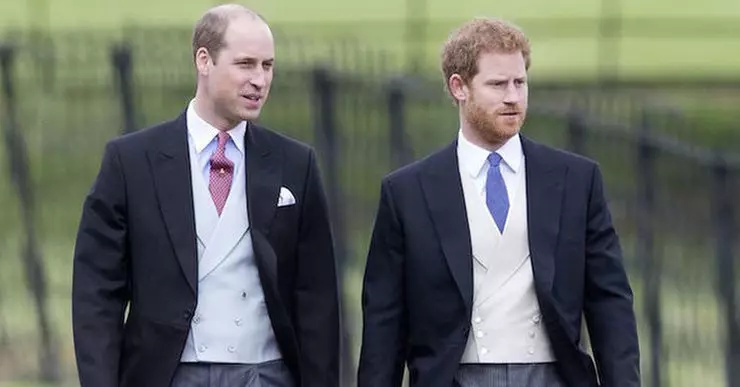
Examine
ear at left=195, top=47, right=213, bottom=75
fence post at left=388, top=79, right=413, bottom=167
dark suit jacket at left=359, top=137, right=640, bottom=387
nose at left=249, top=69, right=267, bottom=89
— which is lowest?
fence post at left=388, top=79, right=413, bottom=167

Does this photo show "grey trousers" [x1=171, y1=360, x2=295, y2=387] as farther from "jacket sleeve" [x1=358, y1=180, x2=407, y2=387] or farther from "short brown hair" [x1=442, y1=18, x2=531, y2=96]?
"short brown hair" [x1=442, y1=18, x2=531, y2=96]

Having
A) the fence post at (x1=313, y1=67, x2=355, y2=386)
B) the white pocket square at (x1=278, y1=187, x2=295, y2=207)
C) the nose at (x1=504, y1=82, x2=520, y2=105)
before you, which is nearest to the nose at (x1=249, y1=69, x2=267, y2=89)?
the white pocket square at (x1=278, y1=187, x2=295, y2=207)

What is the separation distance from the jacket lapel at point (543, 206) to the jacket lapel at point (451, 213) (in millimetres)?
178

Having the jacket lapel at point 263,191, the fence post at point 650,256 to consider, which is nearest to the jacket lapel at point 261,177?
the jacket lapel at point 263,191

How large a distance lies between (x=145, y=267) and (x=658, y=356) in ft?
16.2

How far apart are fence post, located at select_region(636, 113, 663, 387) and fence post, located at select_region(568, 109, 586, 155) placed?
0.41 meters

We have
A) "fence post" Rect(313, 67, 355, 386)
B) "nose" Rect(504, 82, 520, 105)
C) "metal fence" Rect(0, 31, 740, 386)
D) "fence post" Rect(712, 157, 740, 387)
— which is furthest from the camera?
"fence post" Rect(313, 67, 355, 386)

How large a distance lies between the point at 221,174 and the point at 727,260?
4.16 meters

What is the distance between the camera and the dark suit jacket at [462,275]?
20.6 feet

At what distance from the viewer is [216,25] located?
6461mm

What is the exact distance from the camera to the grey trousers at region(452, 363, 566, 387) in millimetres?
6273

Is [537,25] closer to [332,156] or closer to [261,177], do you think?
[332,156]

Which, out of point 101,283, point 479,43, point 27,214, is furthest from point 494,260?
point 27,214

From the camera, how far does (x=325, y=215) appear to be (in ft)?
22.0
